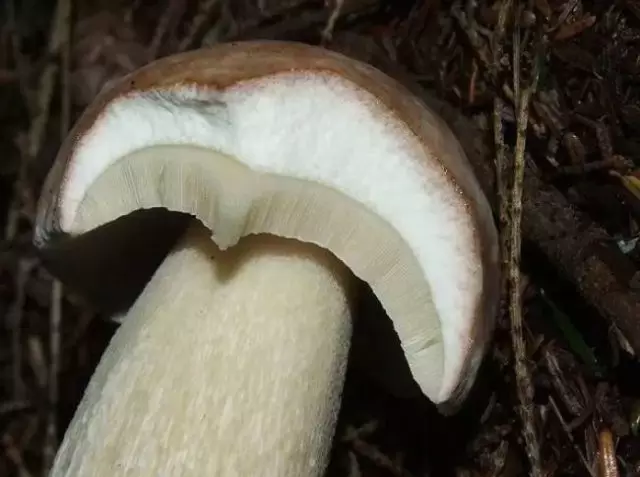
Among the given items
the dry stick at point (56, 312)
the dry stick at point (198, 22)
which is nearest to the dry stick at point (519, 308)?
the dry stick at point (198, 22)

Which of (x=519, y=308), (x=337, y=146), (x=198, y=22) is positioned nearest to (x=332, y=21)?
(x=198, y=22)

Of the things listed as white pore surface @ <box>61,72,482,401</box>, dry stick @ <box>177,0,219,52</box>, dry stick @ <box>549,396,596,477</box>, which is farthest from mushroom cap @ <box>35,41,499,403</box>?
dry stick @ <box>177,0,219,52</box>

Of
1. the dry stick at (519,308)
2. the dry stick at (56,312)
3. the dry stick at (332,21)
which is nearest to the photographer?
the dry stick at (519,308)

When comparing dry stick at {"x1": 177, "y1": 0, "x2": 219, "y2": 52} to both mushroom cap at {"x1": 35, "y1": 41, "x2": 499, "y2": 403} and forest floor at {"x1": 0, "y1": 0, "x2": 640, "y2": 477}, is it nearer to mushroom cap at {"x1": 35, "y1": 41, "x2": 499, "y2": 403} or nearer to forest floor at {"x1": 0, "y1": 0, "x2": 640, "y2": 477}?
forest floor at {"x1": 0, "y1": 0, "x2": 640, "y2": 477}

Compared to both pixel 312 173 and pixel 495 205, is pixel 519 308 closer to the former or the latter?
pixel 495 205

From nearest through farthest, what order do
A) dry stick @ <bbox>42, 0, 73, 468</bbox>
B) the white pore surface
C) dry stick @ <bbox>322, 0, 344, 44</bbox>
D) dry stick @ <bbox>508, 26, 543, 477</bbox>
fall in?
the white pore surface
dry stick @ <bbox>508, 26, 543, 477</bbox>
dry stick @ <bbox>42, 0, 73, 468</bbox>
dry stick @ <bbox>322, 0, 344, 44</bbox>

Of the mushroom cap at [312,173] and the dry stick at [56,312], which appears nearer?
the mushroom cap at [312,173]

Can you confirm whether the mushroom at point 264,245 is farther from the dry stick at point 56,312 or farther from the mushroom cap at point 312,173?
the dry stick at point 56,312
